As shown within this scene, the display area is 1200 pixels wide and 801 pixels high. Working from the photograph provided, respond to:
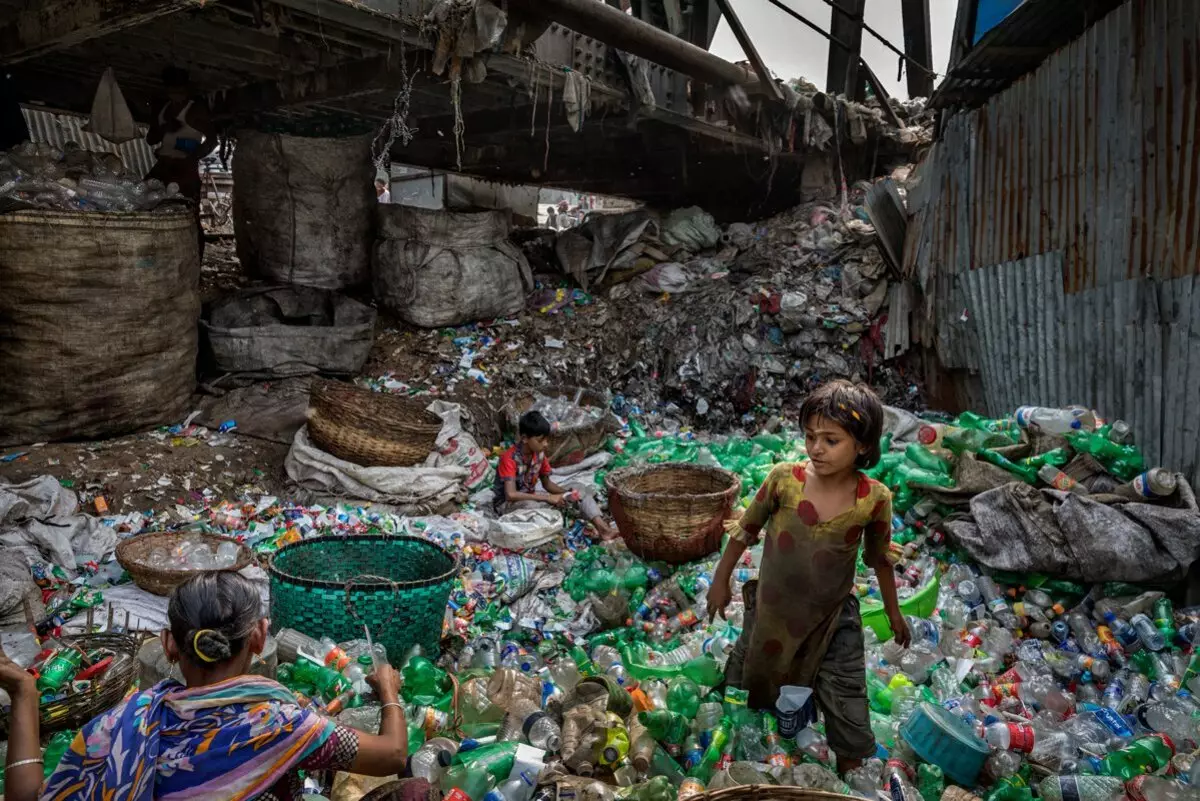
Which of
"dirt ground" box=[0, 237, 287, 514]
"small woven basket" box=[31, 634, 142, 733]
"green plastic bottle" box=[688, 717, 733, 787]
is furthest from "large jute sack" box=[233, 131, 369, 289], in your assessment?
"green plastic bottle" box=[688, 717, 733, 787]

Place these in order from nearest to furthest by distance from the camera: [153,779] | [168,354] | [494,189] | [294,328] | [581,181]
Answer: [153,779] → [168,354] → [294,328] → [581,181] → [494,189]

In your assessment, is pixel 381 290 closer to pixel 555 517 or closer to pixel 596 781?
pixel 555 517

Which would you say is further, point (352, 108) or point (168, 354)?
point (352, 108)

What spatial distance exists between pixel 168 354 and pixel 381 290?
2.19m

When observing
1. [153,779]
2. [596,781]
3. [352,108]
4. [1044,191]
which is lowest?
[596,781]

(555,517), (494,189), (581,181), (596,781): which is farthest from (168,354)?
(494,189)

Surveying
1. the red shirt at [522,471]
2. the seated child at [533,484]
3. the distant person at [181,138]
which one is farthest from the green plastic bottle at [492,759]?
the distant person at [181,138]

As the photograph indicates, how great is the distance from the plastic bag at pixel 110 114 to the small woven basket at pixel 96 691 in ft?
12.8

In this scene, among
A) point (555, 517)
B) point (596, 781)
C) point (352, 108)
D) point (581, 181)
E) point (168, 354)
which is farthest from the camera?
point (581, 181)

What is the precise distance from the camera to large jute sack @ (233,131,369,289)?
6516 millimetres

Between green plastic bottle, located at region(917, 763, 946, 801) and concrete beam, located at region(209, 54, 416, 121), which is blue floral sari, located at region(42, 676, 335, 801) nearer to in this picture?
green plastic bottle, located at region(917, 763, 946, 801)

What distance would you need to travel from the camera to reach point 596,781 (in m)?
2.21

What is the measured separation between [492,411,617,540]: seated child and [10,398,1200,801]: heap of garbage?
163 millimetres

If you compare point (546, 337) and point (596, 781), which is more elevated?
point (546, 337)
